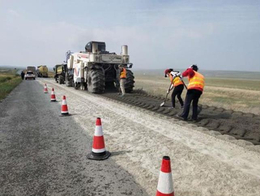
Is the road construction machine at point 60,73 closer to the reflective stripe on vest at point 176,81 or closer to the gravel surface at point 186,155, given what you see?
the reflective stripe on vest at point 176,81

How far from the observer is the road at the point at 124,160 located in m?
3.22

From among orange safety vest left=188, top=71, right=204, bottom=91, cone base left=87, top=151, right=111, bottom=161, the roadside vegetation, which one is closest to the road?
cone base left=87, top=151, right=111, bottom=161

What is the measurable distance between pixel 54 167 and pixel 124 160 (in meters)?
1.18

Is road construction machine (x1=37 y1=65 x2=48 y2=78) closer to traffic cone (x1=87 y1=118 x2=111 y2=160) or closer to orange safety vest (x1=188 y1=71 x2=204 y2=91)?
orange safety vest (x1=188 y1=71 x2=204 y2=91)

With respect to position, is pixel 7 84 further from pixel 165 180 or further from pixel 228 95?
pixel 165 180

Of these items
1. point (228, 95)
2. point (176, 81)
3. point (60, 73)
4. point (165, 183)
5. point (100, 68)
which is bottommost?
point (228, 95)

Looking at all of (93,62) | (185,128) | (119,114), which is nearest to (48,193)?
(185,128)

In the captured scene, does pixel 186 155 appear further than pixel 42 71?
No

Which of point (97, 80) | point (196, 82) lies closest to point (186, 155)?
point (196, 82)

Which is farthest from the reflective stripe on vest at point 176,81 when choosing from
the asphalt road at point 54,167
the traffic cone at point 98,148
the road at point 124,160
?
the traffic cone at point 98,148

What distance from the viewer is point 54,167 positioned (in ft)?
12.6

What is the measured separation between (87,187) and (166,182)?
127 cm

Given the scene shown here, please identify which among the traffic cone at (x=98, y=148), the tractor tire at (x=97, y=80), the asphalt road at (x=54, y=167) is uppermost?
the tractor tire at (x=97, y=80)

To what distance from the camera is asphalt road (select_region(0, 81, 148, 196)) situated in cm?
317
